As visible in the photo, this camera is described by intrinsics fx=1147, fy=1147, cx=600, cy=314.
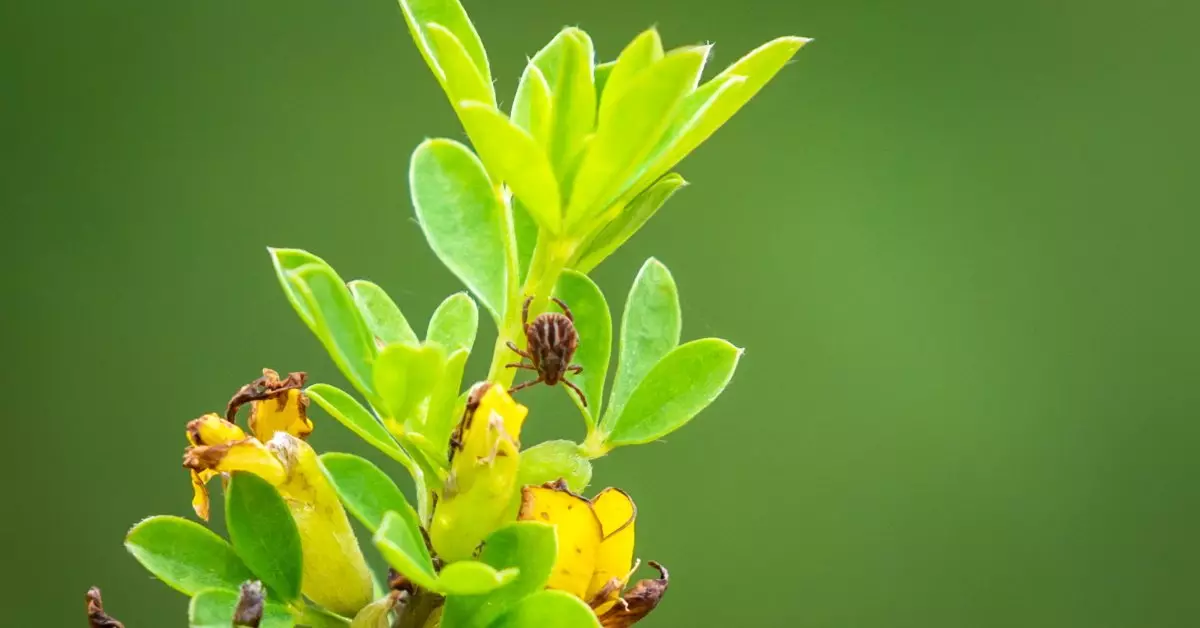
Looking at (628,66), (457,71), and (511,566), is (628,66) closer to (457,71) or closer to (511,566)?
(457,71)

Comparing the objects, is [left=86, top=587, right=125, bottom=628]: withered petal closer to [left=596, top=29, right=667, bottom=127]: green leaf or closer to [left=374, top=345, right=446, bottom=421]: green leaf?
[left=374, top=345, right=446, bottom=421]: green leaf

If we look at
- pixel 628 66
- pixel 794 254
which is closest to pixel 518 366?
pixel 628 66

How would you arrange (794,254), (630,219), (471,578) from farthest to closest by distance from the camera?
(794,254), (630,219), (471,578)

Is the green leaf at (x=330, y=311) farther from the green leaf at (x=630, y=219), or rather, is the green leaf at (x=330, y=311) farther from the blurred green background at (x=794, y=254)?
the blurred green background at (x=794, y=254)

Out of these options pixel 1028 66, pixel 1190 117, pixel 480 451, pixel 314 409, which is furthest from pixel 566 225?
pixel 1190 117

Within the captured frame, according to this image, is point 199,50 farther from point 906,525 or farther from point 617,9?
point 906,525

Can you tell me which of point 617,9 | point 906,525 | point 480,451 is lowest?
point 906,525

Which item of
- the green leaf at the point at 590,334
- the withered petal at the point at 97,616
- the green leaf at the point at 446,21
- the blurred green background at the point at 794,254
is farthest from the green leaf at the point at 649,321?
the blurred green background at the point at 794,254
